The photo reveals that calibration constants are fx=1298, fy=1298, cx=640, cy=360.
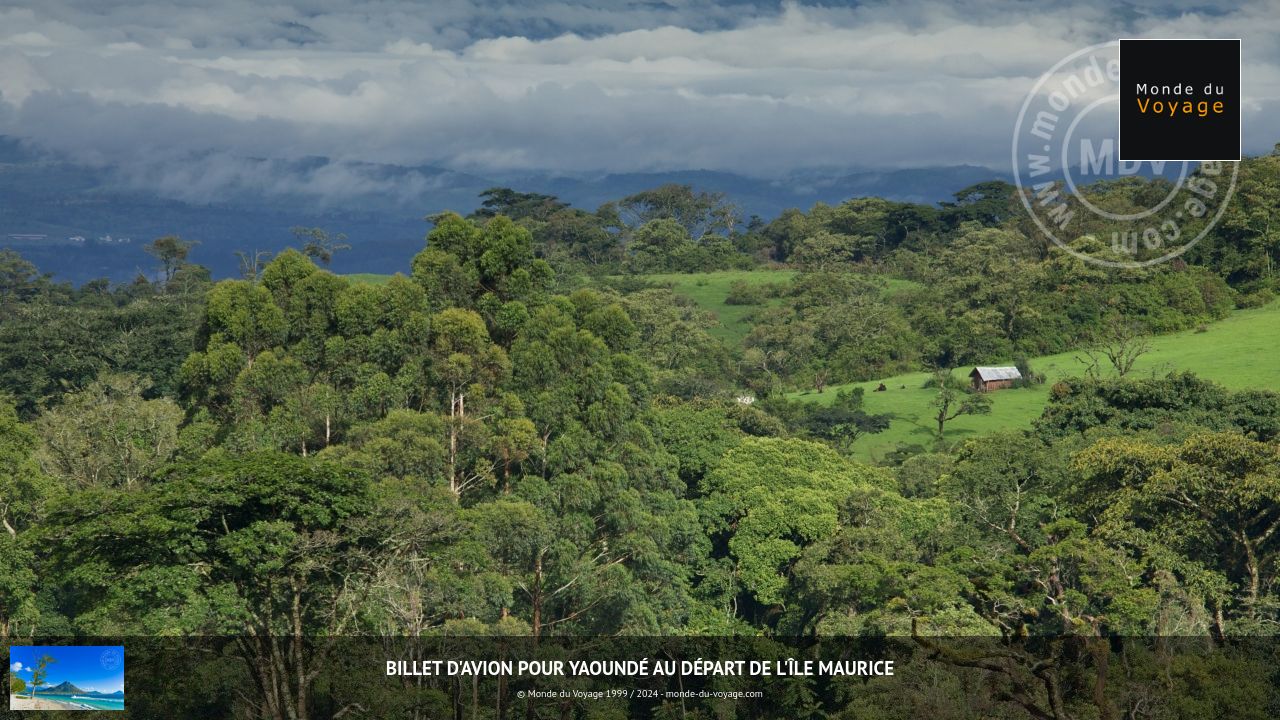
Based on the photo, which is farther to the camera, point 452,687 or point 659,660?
point 659,660

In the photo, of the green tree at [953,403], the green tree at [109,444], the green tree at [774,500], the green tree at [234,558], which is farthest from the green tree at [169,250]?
the green tree at [234,558]

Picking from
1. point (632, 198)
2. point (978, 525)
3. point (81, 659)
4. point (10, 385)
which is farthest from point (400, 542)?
point (632, 198)

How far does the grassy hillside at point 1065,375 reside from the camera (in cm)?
5241

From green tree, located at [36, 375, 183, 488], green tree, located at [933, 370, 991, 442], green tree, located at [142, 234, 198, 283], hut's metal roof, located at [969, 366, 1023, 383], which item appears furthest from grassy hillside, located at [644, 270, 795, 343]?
green tree, located at [36, 375, 183, 488]

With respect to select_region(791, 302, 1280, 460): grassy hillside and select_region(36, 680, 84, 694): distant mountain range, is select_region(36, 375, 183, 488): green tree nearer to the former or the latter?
select_region(36, 680, 84, 694): distant mountain range

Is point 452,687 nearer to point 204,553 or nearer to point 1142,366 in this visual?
point 204,553

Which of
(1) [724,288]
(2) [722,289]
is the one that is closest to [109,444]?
(2) [722,289]

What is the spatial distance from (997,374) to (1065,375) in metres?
2.94

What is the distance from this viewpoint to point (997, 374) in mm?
58531

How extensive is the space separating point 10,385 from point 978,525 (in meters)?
38.0

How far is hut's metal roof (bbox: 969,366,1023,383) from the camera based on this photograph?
58.3 m

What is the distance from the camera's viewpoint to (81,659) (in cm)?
1931

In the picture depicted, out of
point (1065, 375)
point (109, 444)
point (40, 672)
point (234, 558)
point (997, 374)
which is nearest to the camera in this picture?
point (40, 672)

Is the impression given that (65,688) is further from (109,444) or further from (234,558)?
(109,444)
